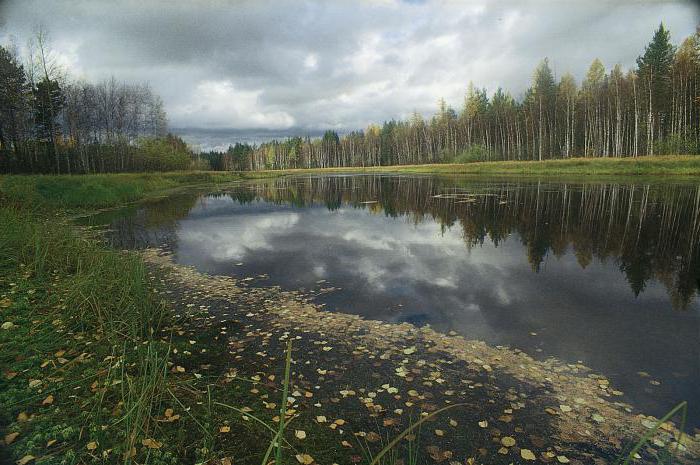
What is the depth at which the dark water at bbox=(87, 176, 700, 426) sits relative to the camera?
5.93 meters

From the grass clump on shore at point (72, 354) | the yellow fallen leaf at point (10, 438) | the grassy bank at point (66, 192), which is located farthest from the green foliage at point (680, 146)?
the grassy bank at point (66, 192)

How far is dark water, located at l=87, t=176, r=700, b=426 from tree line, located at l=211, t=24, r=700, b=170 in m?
38.0

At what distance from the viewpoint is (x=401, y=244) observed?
13.8 m

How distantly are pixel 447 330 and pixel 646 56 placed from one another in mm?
64646

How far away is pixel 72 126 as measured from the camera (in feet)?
149

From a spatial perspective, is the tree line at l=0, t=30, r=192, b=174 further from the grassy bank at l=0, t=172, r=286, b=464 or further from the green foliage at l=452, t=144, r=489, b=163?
the green foliage at l=452, t=144, r=489, b=163

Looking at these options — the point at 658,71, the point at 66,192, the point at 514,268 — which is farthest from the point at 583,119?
the point at 66,192

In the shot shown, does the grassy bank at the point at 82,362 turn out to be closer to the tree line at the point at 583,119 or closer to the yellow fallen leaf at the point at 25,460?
the yellow fallen leaf at the point at 25,460

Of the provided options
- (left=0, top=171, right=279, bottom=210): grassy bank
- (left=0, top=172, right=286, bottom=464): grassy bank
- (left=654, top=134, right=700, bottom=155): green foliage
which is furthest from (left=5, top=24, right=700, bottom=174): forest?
(left=0, top=172, right=286, bottom=464): grassy bank

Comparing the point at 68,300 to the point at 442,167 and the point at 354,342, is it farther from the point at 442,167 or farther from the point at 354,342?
the point at 442,167

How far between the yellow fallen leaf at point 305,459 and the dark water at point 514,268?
147 inches

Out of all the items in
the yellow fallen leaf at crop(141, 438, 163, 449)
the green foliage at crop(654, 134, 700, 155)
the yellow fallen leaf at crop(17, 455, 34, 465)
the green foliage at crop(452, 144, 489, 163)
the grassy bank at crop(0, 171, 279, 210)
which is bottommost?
the yellow fallen leaf at crop(141, 438, 163, 449)

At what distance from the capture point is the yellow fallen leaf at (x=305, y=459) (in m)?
3.63

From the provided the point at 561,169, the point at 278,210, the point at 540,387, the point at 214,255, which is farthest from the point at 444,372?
the point at 561,169
